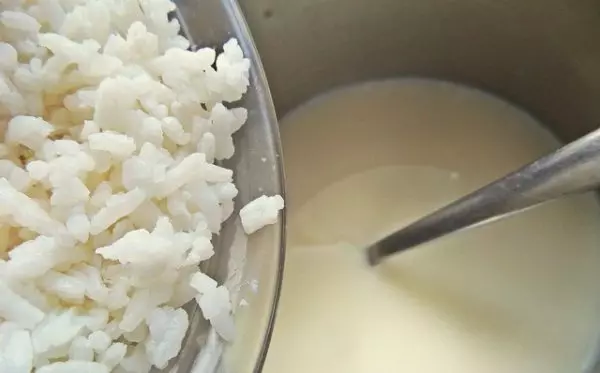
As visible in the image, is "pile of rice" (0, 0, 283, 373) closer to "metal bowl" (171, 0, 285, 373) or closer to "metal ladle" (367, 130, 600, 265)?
"metal bowl" (171, 0, 285, 373)

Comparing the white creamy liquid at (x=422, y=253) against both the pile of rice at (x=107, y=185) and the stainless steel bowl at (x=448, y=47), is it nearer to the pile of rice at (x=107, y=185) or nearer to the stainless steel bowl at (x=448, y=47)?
the stainless steel bowl at (x=448, y=47)

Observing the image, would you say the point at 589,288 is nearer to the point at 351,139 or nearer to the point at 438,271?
the point at 438,271

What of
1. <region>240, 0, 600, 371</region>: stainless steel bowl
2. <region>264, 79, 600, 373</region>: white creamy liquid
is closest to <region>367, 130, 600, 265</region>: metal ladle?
<region>264, 79, 600, 373</region>: white creamy liquid

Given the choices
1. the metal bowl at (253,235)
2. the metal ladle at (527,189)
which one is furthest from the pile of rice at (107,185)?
the metal ladle at (527,189)

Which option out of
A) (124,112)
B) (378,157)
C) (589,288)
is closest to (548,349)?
(589,288)

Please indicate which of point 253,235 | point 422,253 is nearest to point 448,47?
point 422,253

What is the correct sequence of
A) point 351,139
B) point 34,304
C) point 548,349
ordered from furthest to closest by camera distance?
point 351,139, point 548,349, point 34,304

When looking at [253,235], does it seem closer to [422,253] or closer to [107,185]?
[107,185]
